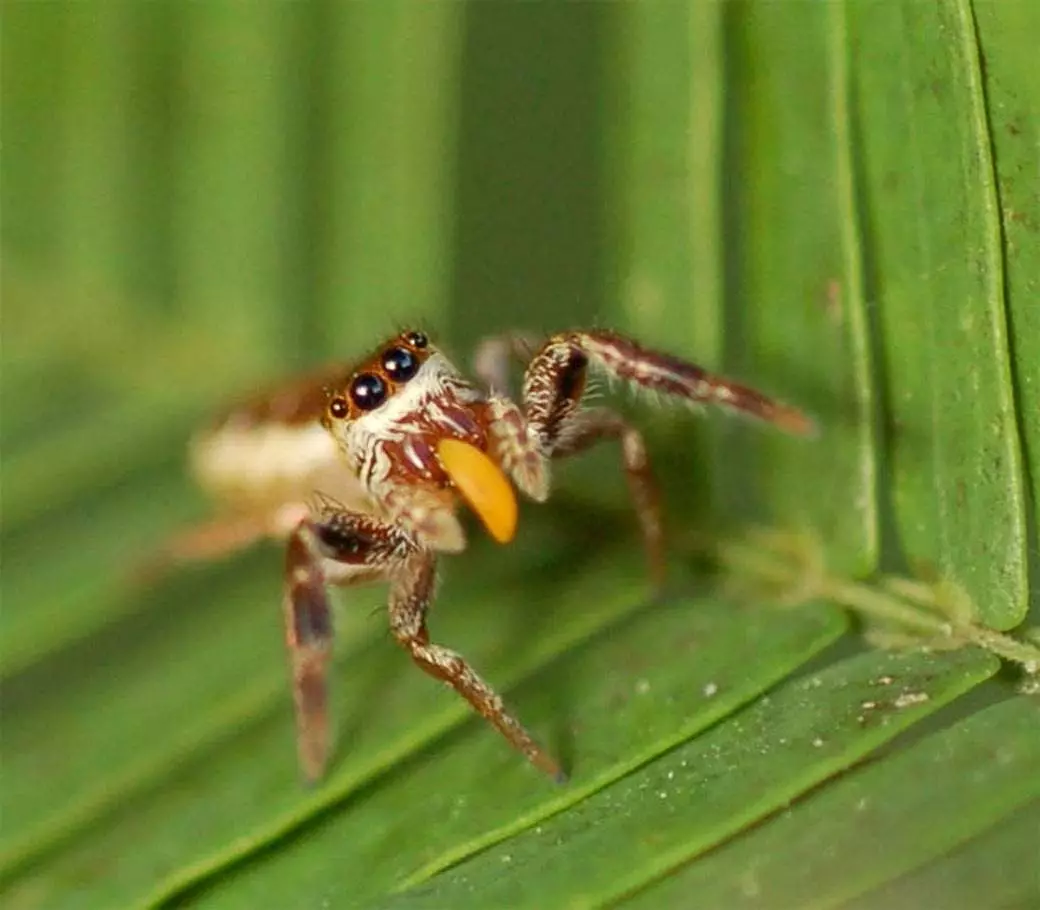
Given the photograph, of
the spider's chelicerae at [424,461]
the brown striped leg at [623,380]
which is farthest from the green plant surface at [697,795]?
the brown striped leg at [623,380]

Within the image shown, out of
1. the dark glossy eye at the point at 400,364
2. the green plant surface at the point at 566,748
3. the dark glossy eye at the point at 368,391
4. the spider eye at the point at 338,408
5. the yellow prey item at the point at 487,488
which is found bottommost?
the green plant surface at the point at 566,748

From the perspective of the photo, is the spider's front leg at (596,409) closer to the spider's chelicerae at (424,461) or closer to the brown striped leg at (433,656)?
the spider's chelicerae at (424,461)

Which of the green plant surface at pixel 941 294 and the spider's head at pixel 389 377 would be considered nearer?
the green plant surface at pixel 941 294

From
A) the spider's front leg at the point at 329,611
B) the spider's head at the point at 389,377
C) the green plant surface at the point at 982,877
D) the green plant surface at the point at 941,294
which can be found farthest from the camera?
the spider's head at the point at 389,377

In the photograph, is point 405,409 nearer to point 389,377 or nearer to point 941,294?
point 389,377

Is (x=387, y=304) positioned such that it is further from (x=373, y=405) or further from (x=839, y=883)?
(x=839, y=883)

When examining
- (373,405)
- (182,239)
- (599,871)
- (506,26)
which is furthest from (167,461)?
(599,871)

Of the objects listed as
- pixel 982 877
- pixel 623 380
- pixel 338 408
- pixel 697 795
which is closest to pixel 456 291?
pixel 338 408
